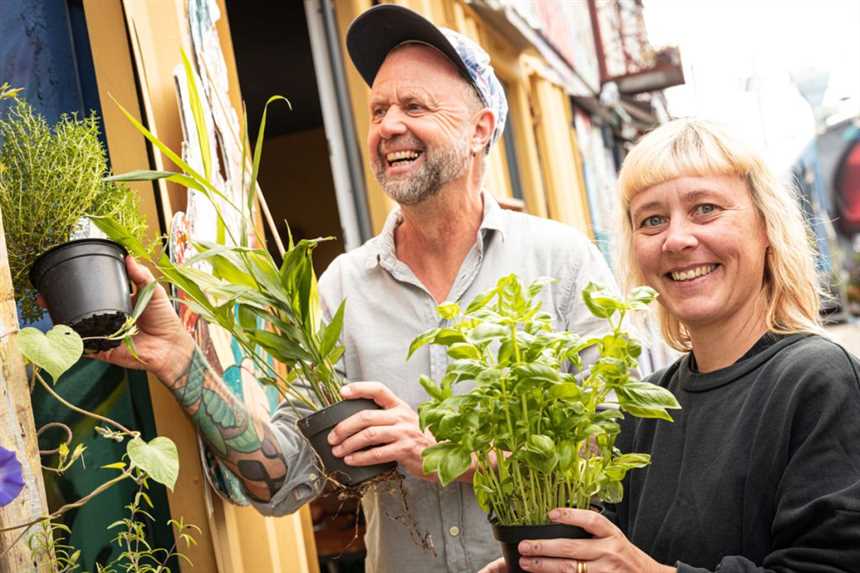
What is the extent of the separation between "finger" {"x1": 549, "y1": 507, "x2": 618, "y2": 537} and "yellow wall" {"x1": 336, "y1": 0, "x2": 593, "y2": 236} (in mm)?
3529

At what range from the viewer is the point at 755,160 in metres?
1.59

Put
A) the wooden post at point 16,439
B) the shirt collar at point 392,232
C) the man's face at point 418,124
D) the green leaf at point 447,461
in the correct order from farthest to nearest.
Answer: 1. the shirt collar at point 392,232
2. the man's face at point 418,124
3. the green leaf at point 447,461
4. the wooden post at point 16,439

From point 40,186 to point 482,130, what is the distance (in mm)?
1117

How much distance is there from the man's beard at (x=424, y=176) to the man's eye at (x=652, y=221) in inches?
23.2

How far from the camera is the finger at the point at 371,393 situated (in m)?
1.68

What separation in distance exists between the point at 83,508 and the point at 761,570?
1.25m

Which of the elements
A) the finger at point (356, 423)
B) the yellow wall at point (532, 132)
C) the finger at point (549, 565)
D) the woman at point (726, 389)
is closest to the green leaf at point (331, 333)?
the finger at point (356, 423)

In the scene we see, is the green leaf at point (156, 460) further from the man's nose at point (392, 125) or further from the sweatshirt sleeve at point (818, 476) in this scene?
the man's nose at point (392, 125)

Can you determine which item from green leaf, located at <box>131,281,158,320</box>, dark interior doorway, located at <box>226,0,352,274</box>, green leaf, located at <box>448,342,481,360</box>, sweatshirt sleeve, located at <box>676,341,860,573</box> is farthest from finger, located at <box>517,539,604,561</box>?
dark interior doorway, located at <box>226,0,352,274</box>

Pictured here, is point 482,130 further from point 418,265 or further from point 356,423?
point 356,423

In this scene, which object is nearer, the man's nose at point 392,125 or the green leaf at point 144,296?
the green leaf at point 144,296

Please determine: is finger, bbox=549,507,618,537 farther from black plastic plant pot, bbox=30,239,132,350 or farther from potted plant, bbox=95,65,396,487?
black plastic plant pot, bbox=30,239,132,350

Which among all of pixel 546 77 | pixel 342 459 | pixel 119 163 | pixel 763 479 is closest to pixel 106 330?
pixel 342 459

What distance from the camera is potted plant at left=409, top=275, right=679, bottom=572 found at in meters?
1.22
